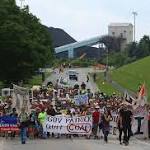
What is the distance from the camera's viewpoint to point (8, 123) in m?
29.7

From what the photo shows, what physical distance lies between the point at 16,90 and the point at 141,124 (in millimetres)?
5897

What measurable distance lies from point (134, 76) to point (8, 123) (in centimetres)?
6911

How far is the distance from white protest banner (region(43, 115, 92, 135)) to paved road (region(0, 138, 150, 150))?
1.18 metres

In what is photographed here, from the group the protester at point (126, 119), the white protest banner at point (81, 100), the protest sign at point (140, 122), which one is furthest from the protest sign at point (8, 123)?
the white protest banner at point (81, 100)

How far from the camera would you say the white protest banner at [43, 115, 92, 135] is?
100 ft

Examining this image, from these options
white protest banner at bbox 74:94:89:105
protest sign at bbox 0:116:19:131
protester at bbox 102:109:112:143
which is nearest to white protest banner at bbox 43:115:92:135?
protester at bbox 102:109:112:143

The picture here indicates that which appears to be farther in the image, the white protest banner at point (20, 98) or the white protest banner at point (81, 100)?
the white protest banner at point (81, 100)

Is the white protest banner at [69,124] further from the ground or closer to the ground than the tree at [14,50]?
closer to the ground

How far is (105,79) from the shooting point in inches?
3878

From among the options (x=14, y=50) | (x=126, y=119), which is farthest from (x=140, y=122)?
(x=14, y=50)

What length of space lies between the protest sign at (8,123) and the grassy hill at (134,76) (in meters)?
52.0

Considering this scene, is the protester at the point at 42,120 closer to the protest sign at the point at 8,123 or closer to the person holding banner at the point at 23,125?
the protest sign at the point at 8,123

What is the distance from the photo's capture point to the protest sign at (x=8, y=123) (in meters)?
29.6

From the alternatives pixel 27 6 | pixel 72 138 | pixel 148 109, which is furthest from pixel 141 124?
pixel 27 6
